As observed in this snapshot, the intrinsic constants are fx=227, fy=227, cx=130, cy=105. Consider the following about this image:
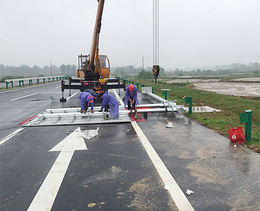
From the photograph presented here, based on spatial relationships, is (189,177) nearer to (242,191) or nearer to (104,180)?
(242,191)

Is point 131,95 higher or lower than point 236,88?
higher

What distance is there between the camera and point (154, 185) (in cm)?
399

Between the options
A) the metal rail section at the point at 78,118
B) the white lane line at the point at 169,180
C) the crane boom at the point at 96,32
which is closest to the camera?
the white lane line at the point at 169,180

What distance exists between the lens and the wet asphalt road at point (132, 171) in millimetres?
3527

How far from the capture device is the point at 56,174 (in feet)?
14.8

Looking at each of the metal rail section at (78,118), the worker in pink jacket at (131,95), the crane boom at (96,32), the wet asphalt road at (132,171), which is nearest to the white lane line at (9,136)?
the wet asphalt road at (132,171)

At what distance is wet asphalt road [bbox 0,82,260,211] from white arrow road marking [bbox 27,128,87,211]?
4.0 inches

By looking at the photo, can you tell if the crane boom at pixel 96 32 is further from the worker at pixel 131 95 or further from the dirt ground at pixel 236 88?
the dirt ground at pixel 236 88

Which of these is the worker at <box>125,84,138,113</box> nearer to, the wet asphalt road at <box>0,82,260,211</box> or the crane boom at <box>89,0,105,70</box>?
the wet asphalt road at <box>0,82,260,211</box>

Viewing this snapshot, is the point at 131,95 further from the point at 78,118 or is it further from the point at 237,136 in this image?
the point at 237,136

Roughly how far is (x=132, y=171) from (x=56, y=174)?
151 cm

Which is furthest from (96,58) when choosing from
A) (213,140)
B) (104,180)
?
(104,180)

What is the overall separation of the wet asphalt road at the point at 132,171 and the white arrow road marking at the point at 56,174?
10 cm

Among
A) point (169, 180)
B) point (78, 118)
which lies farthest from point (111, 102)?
point (169, 180)
